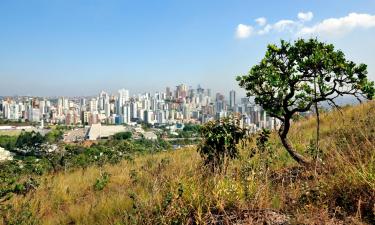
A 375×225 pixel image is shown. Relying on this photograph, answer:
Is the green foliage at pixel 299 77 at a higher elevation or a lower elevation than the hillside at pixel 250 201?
higher

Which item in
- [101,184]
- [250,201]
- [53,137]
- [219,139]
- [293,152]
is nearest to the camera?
[250,201]

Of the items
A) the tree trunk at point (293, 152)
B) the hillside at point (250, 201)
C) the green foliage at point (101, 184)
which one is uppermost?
the tree trunk at point (293, 152)

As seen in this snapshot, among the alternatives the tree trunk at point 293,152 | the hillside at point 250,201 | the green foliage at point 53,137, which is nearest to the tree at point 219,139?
the hillside at point 250,201

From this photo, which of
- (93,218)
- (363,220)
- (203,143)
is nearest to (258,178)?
(363,220)

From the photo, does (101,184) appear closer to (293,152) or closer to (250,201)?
(293,152)

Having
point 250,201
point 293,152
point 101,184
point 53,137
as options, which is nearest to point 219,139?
point 293,152

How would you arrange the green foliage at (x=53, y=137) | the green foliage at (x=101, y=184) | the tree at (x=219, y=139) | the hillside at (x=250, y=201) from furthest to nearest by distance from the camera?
1. the green foliage at (x=53, y=137)
2. the green foliage at (x=101, y=184)
3. the tree at (x=219, y=139)
4. the hillside at (x=250, y=201)

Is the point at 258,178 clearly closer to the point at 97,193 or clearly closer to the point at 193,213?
the point at 193,213

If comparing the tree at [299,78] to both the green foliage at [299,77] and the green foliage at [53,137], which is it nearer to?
the green foliage at [299,77]

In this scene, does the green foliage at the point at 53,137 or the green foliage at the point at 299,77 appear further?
the green foliage at the point at 53,137
